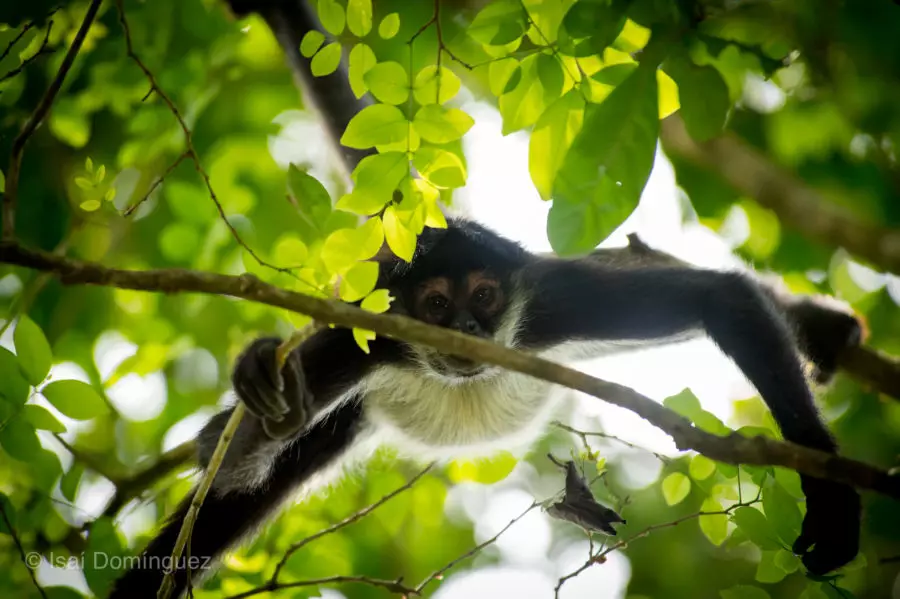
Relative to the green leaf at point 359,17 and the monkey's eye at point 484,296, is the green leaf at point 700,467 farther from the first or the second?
the green leaf at point 359,17

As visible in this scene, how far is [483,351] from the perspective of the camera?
1817mm

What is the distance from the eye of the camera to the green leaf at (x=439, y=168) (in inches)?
83.8

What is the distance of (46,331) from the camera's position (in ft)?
14.6

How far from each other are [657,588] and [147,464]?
3.96 m

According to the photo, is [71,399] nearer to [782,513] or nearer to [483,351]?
[483,351]

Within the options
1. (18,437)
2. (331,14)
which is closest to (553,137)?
(331,14)

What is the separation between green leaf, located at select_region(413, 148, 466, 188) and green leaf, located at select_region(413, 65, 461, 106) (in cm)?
14

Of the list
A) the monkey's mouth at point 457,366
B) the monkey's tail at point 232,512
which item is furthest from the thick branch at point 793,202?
the monkey's tail at point 232,512

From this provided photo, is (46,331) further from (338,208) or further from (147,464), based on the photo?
(338,208)

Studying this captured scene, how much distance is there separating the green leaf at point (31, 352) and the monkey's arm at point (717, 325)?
2231 mm

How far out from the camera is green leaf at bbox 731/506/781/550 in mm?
2314

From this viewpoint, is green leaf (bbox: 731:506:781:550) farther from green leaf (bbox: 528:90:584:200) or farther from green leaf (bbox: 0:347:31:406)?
green leaf (bbox: 0:347:31:406)

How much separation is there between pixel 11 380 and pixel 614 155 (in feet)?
5.61

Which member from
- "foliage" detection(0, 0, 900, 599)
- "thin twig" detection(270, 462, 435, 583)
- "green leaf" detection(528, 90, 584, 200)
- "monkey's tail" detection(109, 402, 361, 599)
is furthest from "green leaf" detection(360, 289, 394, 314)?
"monkey's tail" detection(109, 402, 361, 599)
